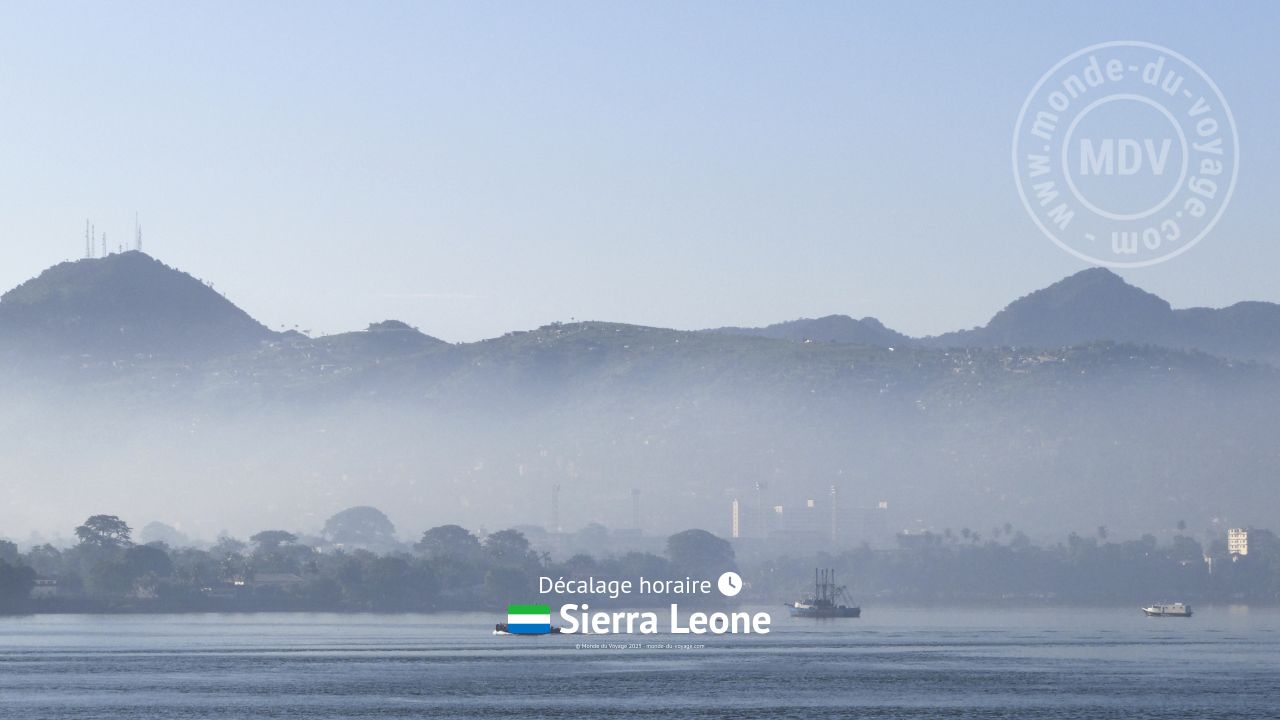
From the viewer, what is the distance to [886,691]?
6373 inches

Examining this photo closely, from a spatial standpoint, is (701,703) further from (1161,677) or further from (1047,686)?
(1161,677)

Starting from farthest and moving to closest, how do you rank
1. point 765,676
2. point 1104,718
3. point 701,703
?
point 765,676, point 701,703, point 1104,718

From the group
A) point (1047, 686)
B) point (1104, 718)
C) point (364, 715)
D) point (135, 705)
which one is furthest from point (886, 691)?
point (135, 705)

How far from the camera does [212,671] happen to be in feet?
599

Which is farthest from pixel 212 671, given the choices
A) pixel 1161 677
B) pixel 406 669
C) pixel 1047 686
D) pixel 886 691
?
pixel 1161 677

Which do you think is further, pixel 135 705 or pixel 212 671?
pixel 212 671

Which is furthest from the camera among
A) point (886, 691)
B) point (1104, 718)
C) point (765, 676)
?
point (765, 676)

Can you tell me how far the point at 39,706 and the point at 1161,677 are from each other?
335 feet

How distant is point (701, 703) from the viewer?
148m

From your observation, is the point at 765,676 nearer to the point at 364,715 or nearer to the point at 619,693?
the point at 619,693

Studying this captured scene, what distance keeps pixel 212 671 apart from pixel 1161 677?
91756mm

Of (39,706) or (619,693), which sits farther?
(619,693)

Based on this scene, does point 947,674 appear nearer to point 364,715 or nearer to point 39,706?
point 364,715

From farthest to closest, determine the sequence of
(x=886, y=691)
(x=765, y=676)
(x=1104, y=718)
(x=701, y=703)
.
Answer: (x=765, y=676)
(x=886, y=691)
(x=701, y=703)
(x=1104, y=718)
